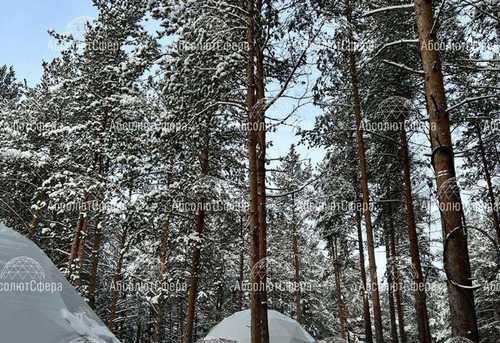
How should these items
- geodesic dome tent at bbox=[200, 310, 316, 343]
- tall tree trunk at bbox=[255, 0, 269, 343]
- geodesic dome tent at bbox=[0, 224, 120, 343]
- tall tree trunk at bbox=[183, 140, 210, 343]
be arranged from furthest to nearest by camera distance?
geodesic dome tent at bbox=[200, 310, 316, 343] < tall tree trunk at bbox=[183, 140, 210, 343] < tall tree trunk at bbox=[255, 0, 269, 343] < geodesic dome tent at bbox=[0, 224, 120, 343]

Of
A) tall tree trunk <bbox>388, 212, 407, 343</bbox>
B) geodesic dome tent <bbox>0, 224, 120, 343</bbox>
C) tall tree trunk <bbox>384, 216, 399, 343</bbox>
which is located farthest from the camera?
tall tree trunk <bbox>384, 216, 399, 343</bbox>

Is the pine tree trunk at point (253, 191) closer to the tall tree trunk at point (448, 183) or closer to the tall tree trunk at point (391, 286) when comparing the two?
the tall tree trunk at point (448, 183)

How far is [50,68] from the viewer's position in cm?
2114

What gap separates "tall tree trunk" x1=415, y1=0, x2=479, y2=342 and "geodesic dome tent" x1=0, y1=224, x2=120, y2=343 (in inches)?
170

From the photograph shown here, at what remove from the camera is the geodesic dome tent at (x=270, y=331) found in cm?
1387

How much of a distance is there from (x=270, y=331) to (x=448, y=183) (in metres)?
A: 11.8

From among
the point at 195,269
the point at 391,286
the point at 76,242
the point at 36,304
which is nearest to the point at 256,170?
the point at 36,304

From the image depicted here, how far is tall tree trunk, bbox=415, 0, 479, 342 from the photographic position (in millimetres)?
3576

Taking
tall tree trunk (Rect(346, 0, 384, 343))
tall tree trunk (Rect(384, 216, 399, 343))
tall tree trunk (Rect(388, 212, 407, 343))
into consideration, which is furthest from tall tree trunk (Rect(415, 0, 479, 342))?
tall tree trunk (Rect(384, 216, 399, 343))

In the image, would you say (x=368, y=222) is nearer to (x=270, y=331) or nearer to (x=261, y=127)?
(x=270, y=331)

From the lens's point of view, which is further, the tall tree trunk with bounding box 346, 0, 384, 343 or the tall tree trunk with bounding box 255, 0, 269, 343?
the tall tree trunk with bounding box 346, 0, 384, 343

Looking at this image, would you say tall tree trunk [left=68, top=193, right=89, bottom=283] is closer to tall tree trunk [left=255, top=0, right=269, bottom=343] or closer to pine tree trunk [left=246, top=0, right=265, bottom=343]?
tall tree trunk [left=255, top=0, right=269, bottom=343]

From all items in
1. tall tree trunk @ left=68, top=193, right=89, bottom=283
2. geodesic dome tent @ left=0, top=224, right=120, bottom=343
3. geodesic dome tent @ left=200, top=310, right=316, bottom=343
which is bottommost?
geodesic dome tent @ left=200, top=310, right=316, bottom=343

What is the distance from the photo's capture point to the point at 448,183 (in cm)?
380
